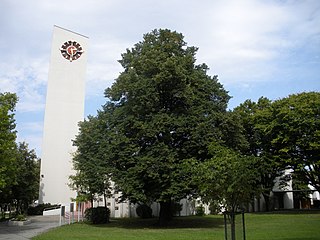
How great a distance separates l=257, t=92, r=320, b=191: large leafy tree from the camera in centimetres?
3456

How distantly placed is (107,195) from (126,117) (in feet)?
25.1

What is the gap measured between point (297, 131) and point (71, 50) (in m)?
29.2

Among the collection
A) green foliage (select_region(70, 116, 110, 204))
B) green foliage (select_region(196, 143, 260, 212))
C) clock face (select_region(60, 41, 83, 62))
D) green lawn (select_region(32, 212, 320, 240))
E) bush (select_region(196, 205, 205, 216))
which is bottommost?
green lawn (select_region(32, 212, 320, 240))

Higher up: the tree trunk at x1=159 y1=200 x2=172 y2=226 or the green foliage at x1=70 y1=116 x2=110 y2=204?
the green foliage at x1=70 y1=116 x2=110 y2=204

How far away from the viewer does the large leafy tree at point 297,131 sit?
34562 millimetres

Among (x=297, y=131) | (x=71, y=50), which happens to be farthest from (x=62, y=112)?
(x=297, y=131)

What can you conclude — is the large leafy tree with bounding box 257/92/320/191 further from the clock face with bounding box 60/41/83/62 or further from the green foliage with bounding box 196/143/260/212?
the green foliage with bounding box 196/143/260/212

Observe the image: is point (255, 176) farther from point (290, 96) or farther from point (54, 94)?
point (54, 94)

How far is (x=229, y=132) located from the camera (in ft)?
79.9

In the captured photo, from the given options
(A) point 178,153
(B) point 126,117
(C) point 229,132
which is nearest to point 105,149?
(B) point 126,117

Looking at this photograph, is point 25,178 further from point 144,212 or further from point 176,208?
point 176,208

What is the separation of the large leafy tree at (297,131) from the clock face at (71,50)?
79.7 feet

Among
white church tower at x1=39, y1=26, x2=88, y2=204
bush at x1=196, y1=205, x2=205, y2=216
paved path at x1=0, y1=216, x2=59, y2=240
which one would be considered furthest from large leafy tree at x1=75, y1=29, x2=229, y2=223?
white church tower at x1=39, y1=26, x2=88, y2=204

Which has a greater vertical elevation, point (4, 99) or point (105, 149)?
point (4, 99)
